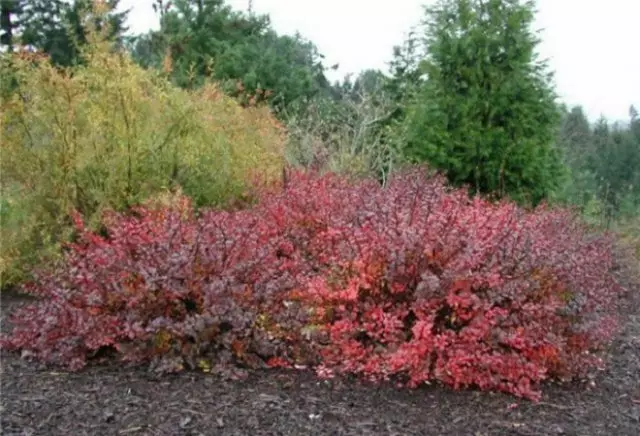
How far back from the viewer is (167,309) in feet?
13.8

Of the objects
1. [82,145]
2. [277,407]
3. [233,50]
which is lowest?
[277,407]

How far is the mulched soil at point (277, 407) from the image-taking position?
3.38m

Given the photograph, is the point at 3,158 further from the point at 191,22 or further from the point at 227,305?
the point at 191,22

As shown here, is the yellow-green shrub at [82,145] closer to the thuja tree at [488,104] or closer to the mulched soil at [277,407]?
the mulched soil at [277,407]

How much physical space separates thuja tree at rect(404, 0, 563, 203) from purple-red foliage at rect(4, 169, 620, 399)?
4.17 m

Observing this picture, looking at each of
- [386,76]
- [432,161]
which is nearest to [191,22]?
[386,76]

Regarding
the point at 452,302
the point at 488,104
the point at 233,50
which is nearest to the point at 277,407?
the point at 452,302

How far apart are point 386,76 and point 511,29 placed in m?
8.19

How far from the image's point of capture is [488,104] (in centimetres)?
857

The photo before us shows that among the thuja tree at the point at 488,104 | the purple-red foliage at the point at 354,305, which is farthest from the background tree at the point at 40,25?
the purple-red foliage at the point at 354,305

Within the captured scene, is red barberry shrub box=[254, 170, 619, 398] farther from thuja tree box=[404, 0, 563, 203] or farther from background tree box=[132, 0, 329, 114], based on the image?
background tree box=[132, 0, 329, 114]

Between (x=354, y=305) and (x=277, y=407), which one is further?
(x=354, y=305)

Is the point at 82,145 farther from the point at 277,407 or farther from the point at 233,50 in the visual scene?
the point at 233,50

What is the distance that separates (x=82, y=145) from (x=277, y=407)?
11.5 ft
